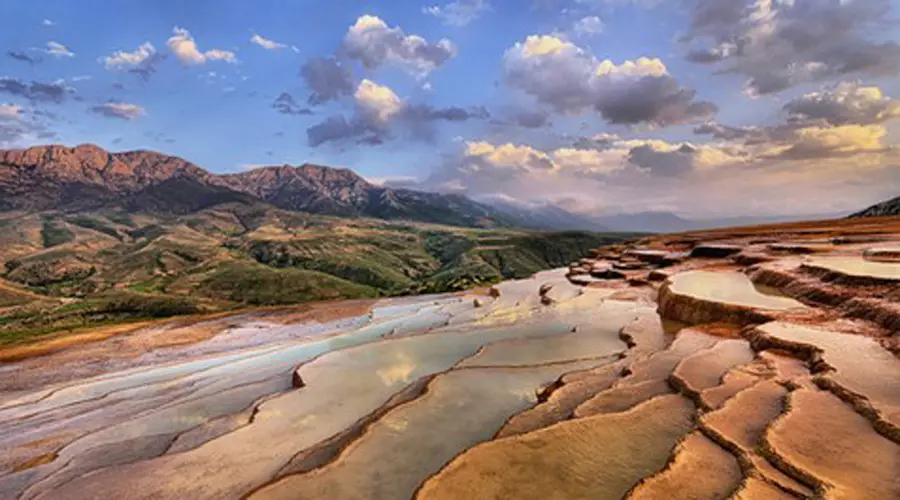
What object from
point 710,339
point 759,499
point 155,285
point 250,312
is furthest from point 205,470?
point 155,285

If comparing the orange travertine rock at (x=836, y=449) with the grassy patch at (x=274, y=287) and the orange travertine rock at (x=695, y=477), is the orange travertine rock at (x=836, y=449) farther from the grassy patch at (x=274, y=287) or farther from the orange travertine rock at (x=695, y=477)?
the grassy patch at (x=274, y=287)

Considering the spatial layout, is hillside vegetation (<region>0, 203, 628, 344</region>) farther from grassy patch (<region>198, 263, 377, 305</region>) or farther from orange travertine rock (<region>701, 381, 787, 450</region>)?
orange travertine rock (<region>701, 381, 787, 450</region>)

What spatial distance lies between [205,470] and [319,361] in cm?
1032

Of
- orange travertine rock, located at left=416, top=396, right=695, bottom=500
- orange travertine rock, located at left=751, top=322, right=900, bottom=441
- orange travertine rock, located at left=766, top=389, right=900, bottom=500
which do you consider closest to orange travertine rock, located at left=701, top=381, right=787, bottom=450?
orange travertine rock, located at left=766, top=389, right=900, bottom=500

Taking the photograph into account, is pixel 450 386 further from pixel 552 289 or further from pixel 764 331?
pixel 552 289

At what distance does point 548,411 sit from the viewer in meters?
12.4

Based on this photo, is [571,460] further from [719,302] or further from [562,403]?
[719,302]

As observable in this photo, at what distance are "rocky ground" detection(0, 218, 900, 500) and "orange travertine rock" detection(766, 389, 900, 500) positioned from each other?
0.04m

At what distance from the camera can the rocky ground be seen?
8.58 metres

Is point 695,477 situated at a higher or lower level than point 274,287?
higher

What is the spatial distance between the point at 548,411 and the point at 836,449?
6.14 metres

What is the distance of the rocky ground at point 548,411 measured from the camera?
858 cm

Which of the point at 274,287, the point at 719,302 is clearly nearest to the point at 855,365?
the point at 719,302

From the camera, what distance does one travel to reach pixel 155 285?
480ft
